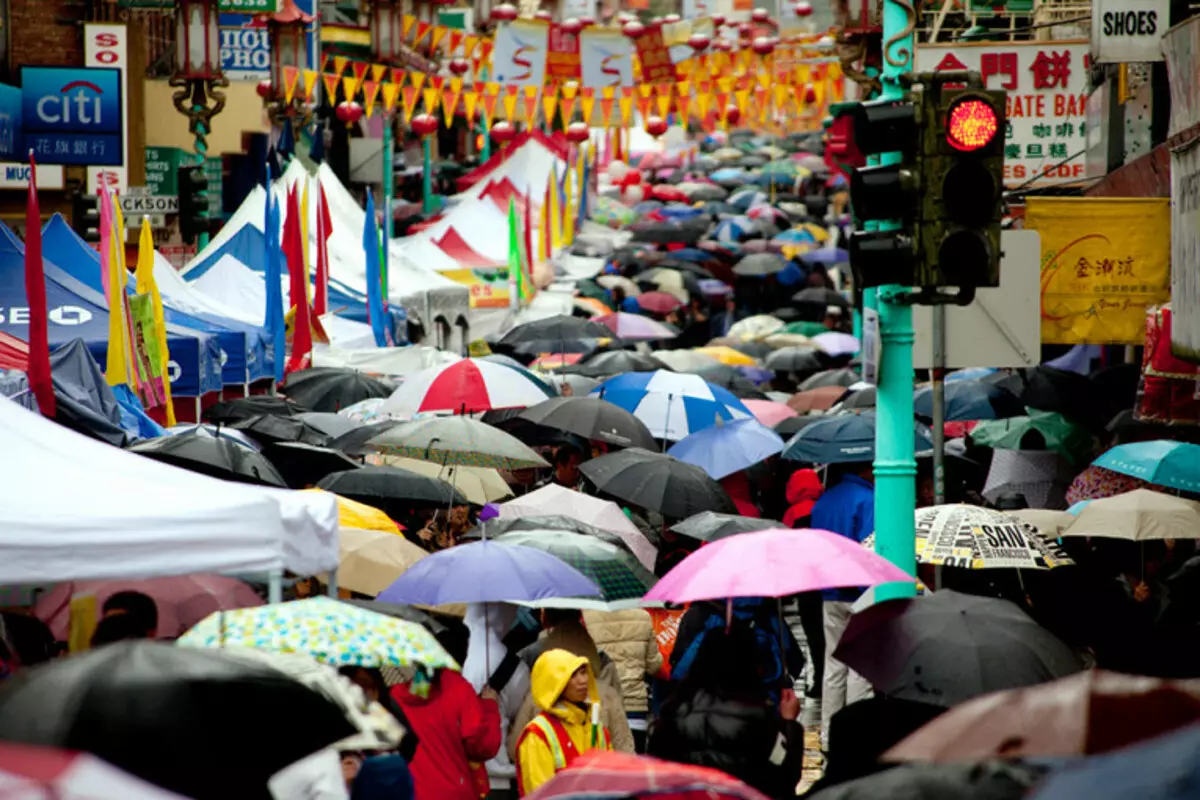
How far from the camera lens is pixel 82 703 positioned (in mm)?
4707

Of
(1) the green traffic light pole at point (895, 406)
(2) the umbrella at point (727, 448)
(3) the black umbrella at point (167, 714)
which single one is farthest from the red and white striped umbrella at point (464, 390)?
(3) the black umbrella at point (167, 714)

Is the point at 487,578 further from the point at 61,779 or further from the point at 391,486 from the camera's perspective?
the point at 61,779

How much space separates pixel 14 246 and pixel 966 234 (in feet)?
34.0

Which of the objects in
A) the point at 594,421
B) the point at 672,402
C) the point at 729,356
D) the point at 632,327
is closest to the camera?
the point at 594,421

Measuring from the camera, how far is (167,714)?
474 cm

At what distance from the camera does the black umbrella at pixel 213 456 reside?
40.7 feet

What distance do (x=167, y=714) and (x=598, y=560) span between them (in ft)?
17.6

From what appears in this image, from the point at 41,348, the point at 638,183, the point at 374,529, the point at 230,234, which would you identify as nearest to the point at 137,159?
the point at 230,234

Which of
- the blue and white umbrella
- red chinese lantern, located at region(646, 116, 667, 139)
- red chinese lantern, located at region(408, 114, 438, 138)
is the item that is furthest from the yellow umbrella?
red chinese lantern, located at region(646, 116, 667, 139)

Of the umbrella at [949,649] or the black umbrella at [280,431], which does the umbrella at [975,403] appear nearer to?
the black umbrella at [280,431]

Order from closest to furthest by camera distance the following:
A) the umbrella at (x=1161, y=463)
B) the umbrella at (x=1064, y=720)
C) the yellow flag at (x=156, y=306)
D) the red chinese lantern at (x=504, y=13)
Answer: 1. the umbrella at (x=1064, y=720)
2. the umbrella at (x=1161, y=463)
3. the yellow flag at (x=156, y=306)
4. the red chinese lantern at (x=504, y=13)

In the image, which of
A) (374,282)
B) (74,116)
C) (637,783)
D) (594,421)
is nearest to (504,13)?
(374,282)

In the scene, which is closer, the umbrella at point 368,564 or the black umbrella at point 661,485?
the umbrella at point 368,564

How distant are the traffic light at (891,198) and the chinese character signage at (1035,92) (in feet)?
32.5
